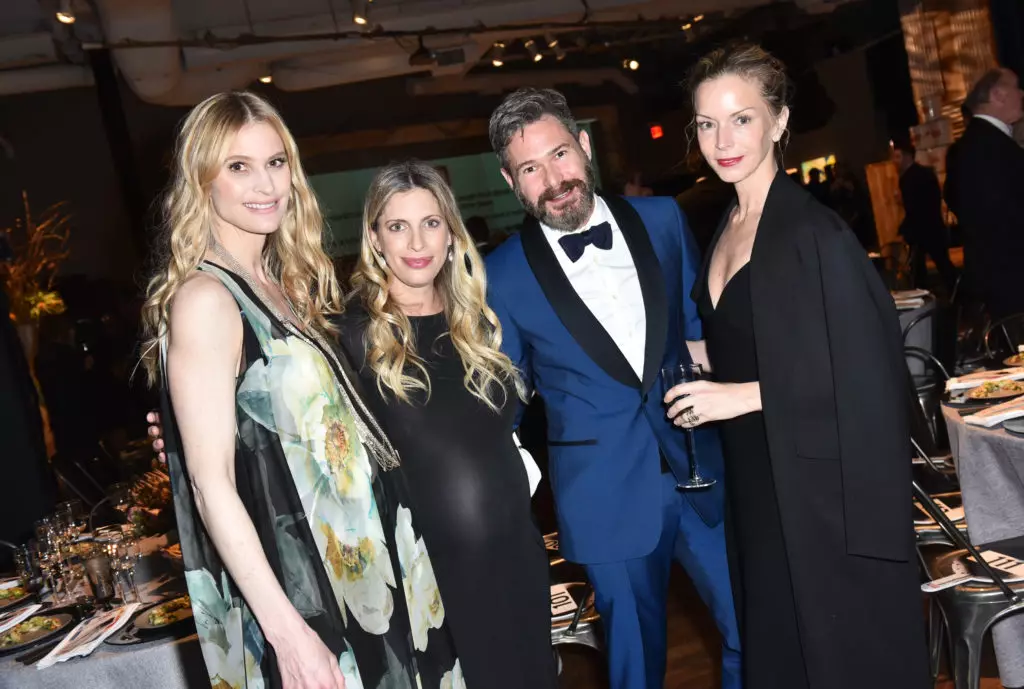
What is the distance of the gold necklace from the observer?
5.97ft

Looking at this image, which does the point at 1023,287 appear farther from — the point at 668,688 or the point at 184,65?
the point at 184,65

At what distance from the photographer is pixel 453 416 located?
226cm

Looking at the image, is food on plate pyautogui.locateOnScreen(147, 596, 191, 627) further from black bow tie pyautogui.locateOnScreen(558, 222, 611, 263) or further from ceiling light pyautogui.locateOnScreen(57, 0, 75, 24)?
ceiling light pyautogui.locateOnScreen(57, 0, 75, 24)

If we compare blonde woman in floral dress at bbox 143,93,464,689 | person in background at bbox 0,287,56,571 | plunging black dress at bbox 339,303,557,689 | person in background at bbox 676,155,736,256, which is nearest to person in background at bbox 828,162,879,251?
person in background at bbox 676,155,736,256

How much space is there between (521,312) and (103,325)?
21.0ft

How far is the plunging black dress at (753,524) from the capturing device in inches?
83.6

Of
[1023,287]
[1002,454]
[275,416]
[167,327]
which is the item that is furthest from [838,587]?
[1023,287]

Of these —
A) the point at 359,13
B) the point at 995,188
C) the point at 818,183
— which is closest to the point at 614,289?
the point at 995,188

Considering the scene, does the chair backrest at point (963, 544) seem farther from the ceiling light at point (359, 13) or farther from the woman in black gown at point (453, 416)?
the ceiling light at point (359, 13)

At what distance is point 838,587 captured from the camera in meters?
2.02

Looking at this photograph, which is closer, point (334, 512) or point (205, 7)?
point (334, 512)

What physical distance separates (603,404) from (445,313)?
465 mm

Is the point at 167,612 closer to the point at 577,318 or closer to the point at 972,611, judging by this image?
the point at 577,318

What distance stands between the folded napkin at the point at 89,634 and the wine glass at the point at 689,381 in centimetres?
144
